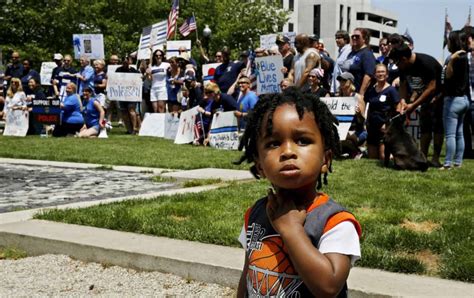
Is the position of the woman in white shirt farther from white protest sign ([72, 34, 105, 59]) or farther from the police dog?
the police dog

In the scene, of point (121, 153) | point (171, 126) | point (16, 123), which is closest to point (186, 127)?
point (171, 126)

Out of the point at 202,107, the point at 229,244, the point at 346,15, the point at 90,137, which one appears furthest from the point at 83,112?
the point at 346,15

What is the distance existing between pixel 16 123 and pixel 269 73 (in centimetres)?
791

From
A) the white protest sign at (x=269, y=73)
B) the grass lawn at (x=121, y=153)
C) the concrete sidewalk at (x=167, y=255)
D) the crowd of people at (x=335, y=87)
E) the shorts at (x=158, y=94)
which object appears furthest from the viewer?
the shorts at (x=158, y=94)

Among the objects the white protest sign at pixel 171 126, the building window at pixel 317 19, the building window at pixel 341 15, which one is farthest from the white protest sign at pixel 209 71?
the building window at pixel 341 15

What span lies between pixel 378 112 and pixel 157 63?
27.3 ft

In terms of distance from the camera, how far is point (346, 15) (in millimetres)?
98500

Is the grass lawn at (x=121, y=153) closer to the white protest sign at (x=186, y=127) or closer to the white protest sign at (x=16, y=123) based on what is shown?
the white protest sign at (x=186, y=127)

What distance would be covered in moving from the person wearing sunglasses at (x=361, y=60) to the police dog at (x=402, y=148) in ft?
5.75

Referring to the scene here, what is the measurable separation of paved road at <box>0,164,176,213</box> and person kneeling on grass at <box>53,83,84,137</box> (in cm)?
623

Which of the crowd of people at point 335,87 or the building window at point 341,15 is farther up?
the building window at point 341,15

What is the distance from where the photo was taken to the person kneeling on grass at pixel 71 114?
16.2m

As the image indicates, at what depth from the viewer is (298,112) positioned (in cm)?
198

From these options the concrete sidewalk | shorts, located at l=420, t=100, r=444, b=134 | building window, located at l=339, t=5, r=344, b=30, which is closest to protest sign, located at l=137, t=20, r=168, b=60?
shorts, located at l=420, t=100, r=444, b=134
